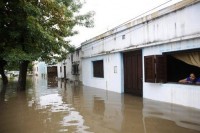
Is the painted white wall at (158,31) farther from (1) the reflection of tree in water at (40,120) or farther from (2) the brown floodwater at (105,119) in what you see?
(1) the reflection of tree in water at (40,120)

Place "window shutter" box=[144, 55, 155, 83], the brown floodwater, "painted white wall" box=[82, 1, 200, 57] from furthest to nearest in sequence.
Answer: "window shutter" box=[144, 55, 155, 83] < "painted white wall" box=[82, 1, 200, 57] < the brown floodwater

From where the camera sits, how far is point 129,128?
7340 millimetres

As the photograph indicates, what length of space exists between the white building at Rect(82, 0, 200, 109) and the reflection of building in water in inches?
23.0

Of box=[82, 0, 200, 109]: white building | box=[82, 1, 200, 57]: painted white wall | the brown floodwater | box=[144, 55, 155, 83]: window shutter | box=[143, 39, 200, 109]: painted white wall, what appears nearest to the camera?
the brown floodwater

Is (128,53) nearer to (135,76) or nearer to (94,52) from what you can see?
(135,76)

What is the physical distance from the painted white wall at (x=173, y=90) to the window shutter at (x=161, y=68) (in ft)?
0.95

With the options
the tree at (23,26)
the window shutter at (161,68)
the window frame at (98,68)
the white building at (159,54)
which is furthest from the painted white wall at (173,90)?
the window frame at (98,68)

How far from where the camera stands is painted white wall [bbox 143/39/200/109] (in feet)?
31.3

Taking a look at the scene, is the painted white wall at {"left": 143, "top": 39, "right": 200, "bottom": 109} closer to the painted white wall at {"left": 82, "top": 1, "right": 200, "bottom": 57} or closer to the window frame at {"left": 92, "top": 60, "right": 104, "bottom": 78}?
the painted white wall at {"left": 82, "top": 1, "right": 200, "bottom": 57}

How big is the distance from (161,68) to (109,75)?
646cm

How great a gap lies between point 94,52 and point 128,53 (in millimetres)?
5878

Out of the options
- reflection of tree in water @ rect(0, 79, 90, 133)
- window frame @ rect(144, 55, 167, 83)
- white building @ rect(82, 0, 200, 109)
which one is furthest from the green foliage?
window frame @ rect(144, 55, 167, 83)

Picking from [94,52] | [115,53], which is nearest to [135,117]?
[115,53]

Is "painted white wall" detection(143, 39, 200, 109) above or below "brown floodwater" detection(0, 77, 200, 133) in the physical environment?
above
